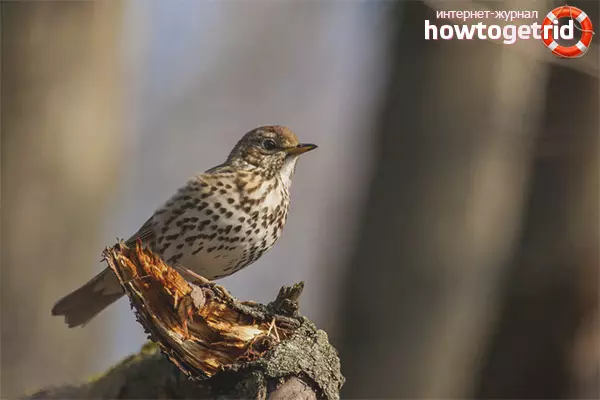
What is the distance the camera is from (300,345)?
123 inches

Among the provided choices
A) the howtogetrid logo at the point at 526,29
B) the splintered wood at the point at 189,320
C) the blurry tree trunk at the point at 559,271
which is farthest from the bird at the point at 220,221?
the blurry tree trunk at the point at 559,271

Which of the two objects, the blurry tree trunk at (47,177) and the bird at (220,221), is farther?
the blurry tree trunk at (47,177)

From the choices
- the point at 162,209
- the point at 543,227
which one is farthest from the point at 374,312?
the point at 162,209

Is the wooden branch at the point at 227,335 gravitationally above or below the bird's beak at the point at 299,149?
below

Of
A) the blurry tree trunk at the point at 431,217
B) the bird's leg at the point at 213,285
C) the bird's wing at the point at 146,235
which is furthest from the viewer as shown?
the blurry tree trunk at the point at 431,217

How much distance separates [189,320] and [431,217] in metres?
2.96

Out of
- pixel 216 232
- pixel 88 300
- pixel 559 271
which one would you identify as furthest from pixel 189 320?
pixel 559 271

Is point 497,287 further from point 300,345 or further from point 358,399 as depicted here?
point 300,345

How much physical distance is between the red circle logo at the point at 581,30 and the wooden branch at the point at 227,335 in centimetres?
367

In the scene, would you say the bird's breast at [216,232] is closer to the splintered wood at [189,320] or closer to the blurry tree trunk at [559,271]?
the splintered wood at [189,320]

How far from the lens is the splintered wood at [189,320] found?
315 centimetres

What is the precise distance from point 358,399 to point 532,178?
2306 millimetres

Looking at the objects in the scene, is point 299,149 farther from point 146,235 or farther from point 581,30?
point 581,30

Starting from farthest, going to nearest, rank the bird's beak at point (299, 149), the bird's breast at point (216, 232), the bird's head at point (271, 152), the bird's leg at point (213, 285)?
the bird's head at point (271, 152) < the bird's beak at point (299, 149) < the bird's breast at point (216, 232) < the bird's leg at point (213, 285)
